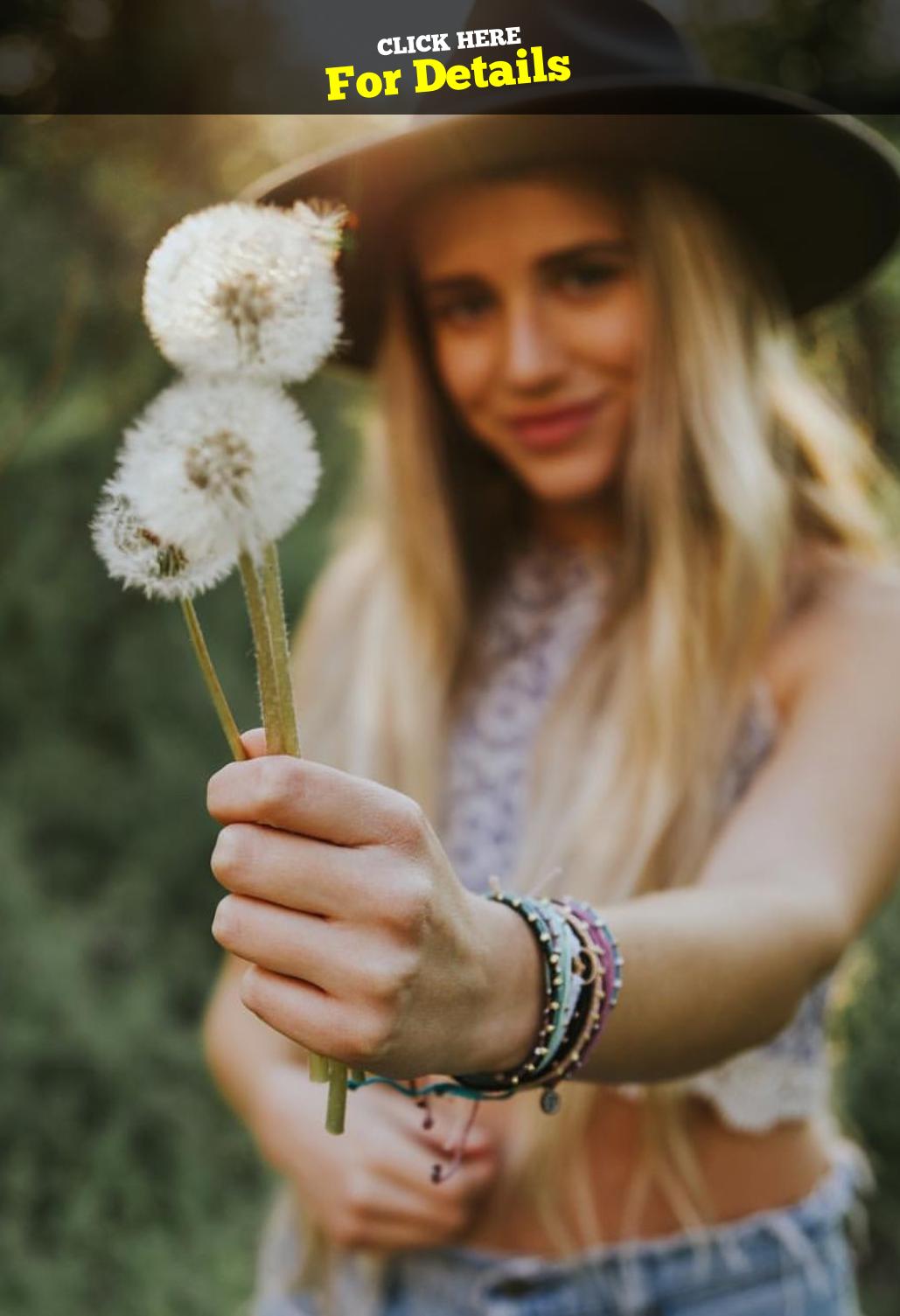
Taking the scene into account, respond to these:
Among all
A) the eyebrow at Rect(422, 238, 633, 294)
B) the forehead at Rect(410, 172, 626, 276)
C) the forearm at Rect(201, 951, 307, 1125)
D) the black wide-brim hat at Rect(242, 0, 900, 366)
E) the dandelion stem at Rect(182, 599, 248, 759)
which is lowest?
the forearm at Rect(201, 951, 307, 1125)

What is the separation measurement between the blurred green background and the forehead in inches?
21.1

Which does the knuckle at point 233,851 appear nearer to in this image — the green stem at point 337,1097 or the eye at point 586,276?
the green stem at point 337,1097

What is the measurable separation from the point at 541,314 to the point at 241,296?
684 millimetres

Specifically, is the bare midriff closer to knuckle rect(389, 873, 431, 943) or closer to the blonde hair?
the blonde hair

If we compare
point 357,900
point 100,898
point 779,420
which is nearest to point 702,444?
point 779,420

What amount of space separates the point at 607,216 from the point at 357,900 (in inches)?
32.0

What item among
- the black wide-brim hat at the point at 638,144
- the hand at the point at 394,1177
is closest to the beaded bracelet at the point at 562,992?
the hand at the point at 394,1177

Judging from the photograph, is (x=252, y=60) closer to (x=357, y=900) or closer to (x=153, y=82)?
(x=153, y=82)

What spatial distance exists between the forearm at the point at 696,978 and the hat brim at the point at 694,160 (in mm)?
551

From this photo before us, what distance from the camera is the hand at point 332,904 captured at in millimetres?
458

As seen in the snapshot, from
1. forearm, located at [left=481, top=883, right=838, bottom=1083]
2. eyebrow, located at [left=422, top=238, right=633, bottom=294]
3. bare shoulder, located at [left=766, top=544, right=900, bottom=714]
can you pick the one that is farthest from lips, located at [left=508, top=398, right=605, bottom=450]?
forearm, located at [left=481, top=883, right=838, bottom=1083]

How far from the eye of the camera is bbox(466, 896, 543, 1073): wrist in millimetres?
522

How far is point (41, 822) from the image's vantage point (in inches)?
120

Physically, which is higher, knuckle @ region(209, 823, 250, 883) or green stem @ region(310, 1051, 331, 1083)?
knuckle @ region(209, 823, 250, 883)
